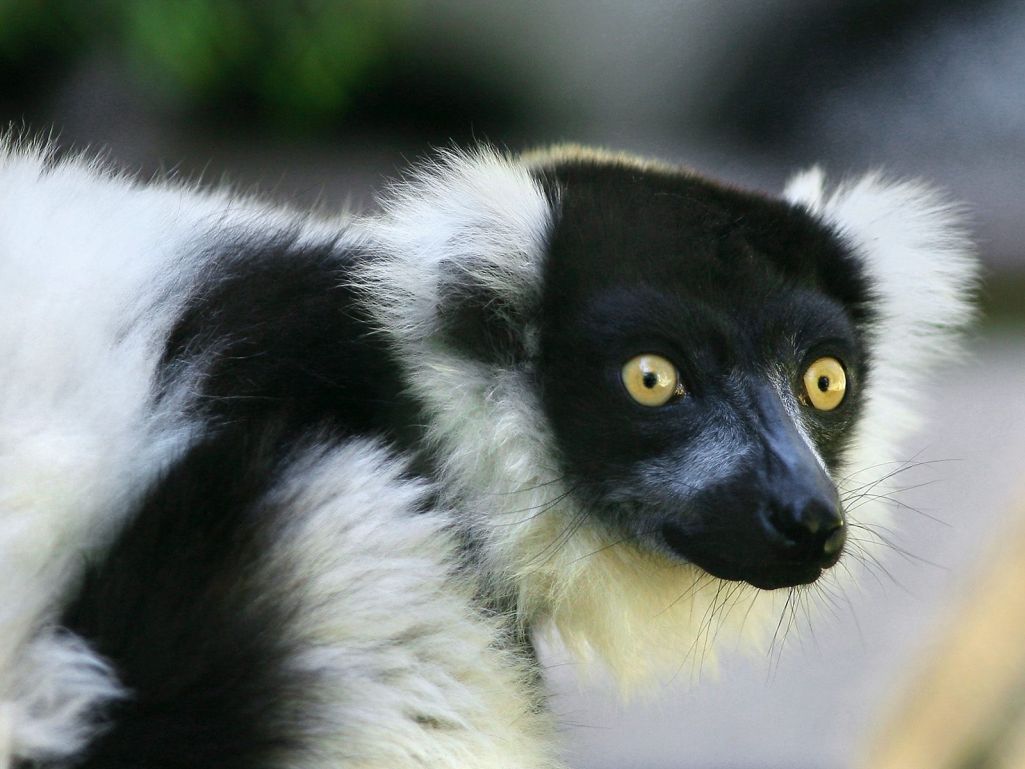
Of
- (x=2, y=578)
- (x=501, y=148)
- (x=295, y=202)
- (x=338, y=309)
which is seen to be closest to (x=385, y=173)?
(x=295, y=202)

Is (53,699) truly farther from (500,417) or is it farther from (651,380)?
(651,380)

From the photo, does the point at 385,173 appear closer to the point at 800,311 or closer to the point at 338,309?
the point at 338,309

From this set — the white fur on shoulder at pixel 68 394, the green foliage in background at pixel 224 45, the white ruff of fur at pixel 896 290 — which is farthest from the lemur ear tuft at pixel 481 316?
the white ruff of fur at pixel 896 290

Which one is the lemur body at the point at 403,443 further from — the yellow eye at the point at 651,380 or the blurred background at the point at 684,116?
the blurred background at the point at 684,116

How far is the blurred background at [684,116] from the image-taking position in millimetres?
1398

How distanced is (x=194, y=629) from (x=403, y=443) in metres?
0.31

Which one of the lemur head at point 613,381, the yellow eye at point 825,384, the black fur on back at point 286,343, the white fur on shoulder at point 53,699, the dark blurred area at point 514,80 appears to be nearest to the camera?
the white fur on shoulder at point 53,699

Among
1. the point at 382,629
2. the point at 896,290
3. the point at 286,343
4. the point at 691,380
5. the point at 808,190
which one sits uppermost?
the point at 808,190

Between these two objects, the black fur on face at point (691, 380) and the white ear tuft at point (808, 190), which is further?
the white ear tuft at point (808, 190)

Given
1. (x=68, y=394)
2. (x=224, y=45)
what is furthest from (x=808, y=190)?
(x=68, y=394)

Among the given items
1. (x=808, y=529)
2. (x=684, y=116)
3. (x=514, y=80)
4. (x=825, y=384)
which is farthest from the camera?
(x=684, y=116)

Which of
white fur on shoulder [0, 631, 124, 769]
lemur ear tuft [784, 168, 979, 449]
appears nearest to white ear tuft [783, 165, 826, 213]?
lemur ear tuft [784, 168, 979, 449]

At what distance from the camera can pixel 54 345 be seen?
0.94 m

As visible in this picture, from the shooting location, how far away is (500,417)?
3.83 ft
